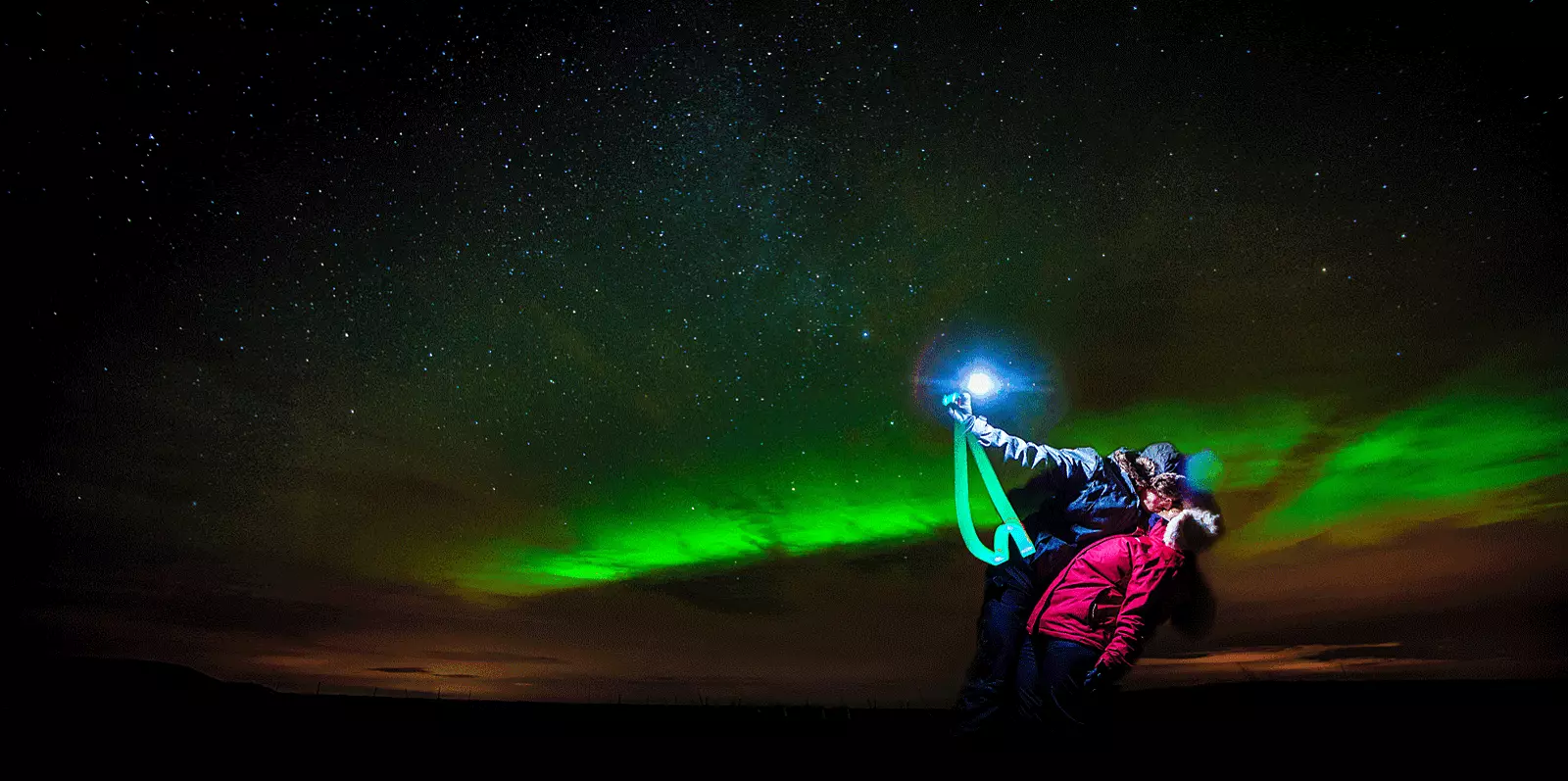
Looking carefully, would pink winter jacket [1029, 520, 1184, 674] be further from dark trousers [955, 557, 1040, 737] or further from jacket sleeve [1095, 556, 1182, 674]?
dark trousers [955, 557, 1040, 737]

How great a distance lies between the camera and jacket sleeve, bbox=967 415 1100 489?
22.6ft

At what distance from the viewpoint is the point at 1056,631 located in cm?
638

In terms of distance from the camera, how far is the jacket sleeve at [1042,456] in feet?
22.6

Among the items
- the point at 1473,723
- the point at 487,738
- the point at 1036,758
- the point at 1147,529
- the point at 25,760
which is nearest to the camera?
the point at 25,760

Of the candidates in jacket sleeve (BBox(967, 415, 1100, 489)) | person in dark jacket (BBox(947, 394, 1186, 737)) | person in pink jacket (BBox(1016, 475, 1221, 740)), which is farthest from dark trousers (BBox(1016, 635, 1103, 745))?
jacket sleeve (BBox(967, 415, 1100, 489))

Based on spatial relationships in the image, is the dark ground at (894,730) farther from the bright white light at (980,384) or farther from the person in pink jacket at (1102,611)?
the bright white light at (980,384)

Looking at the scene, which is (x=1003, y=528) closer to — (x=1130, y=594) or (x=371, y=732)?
(x=1130, y=594)

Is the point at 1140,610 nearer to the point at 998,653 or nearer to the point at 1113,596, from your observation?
the point at 1113,596

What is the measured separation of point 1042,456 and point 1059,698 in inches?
93.8

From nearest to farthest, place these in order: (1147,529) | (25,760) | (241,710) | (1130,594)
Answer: (25,760)
(1130,594)
(1147,529)
(241,710)

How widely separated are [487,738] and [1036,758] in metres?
6.01

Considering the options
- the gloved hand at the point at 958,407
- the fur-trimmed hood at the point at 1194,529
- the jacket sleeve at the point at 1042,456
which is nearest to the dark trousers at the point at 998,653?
the jacket sleeve at the point at 1042,456

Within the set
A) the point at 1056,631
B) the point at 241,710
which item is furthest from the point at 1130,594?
the point at 241,710

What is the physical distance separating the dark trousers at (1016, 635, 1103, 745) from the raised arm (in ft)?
5.74
